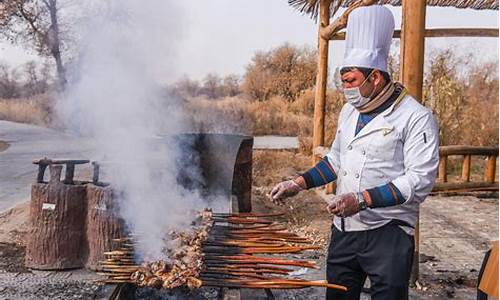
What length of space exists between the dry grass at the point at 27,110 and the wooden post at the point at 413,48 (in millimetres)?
5998

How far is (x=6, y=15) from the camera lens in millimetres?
8930

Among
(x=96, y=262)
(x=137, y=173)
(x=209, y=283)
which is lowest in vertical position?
(x=96, y=262)

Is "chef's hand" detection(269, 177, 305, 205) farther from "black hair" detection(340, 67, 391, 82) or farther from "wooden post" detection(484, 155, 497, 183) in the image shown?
"wooden post" detection(484, 155, 497, 183)

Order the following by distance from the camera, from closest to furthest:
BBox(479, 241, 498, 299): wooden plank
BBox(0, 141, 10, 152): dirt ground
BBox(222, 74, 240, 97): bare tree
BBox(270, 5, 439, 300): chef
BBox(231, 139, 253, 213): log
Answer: BBox(479, 241, 498, 299): wooden plank, BBox(270, 5, 439, 300): chef, BBox(231, 139, 253, 213): log, BBox(0, 141, 10, 152): dirt ground, BBox(222, 74, 240, 97): bare tree

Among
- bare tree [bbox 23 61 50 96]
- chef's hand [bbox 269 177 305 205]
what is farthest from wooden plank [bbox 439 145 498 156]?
chef's hand [bbox 269 177 305 205]

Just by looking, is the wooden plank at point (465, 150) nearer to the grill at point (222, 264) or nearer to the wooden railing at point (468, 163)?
the wooden railing at point (468, 163)

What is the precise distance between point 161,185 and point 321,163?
99.8 inches

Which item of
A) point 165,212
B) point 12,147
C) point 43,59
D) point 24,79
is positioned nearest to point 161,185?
point 165,212

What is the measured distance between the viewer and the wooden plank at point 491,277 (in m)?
2.49

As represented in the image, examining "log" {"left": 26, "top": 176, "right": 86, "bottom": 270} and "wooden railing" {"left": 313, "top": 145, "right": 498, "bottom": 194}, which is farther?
"wooden railing" {"left": 313, "top": 145, "right": 498, "bottom": 194}

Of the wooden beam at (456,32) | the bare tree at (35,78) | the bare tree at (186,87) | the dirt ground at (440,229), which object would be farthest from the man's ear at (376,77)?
the bare tree at (35,78)

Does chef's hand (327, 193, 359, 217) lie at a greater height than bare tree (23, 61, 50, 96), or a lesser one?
lesser

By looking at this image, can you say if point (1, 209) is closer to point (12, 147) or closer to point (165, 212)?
point (12, 147)

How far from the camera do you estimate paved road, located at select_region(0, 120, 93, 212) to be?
29.4 feet
